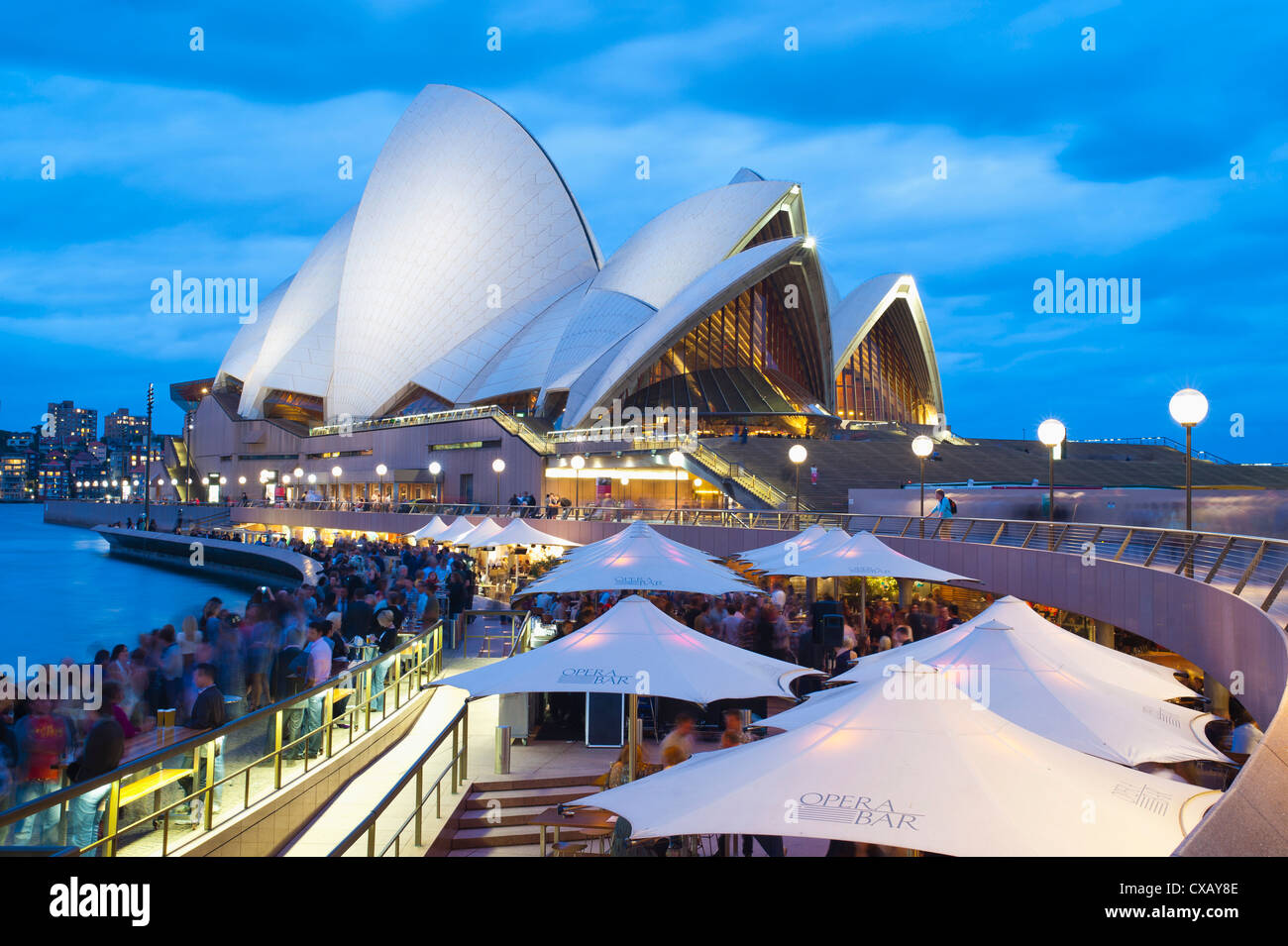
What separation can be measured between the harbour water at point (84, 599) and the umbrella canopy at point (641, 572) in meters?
11.4

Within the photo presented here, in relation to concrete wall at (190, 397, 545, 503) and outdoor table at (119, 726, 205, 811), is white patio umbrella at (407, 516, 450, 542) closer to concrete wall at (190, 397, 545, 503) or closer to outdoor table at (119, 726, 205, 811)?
concrete wall at (190, 397, 545, 503)

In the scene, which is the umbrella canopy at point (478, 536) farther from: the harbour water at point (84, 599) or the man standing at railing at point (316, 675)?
the man standing at railing at point (316, 675)

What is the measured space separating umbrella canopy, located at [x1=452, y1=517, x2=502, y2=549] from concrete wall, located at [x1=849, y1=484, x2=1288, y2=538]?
8.62 metres

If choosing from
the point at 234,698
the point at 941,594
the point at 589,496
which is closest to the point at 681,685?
the point at 234,698

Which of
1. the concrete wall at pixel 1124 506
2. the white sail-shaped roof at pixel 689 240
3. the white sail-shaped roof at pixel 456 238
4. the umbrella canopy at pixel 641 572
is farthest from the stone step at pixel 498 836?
the white sail-shaped roof at pixel 456 238

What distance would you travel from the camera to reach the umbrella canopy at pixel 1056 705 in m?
5.22

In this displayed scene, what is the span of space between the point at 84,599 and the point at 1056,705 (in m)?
39.2

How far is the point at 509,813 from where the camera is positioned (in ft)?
26.1

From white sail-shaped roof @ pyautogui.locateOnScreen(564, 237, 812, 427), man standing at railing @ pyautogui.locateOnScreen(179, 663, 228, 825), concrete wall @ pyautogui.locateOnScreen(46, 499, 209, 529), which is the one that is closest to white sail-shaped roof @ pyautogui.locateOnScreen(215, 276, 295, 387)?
concrete wall @ pyautogui.locateOnScreen(46, 499, 209, 529)

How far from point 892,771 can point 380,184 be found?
185 ft

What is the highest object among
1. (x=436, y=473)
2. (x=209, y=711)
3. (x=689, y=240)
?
(x=689, y=240)

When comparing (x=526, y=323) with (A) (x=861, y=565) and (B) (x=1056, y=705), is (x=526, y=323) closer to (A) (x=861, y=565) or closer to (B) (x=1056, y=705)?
(A) (x=861, y=565)

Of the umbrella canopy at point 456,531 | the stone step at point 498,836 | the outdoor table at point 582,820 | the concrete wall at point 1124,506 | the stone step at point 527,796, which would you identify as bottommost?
the stone step at point 498,836

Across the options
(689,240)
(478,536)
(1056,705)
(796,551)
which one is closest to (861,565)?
(796,551)
